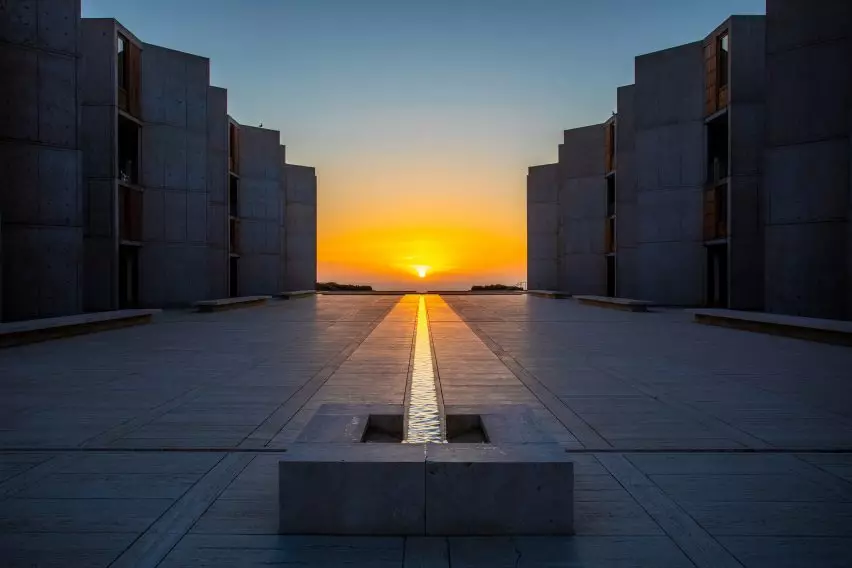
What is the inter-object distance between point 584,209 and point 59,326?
3137cm

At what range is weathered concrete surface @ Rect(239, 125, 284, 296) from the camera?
3909 centimetres

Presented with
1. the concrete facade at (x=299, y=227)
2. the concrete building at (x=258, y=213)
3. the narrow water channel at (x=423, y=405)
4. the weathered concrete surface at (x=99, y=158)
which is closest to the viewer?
the narrow water channel at (x=423, y=405)

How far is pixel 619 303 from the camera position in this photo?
2486cm

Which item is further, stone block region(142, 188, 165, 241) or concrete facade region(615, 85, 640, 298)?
concrete facade region(615, 85, 640, 298)

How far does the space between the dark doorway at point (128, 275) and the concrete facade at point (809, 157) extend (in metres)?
25.3

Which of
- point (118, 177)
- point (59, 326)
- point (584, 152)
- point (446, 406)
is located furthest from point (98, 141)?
point (584, 152)

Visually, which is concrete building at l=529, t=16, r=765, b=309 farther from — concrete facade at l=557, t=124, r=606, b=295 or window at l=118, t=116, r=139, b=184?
window at l=118, t=116, r=139, b=184

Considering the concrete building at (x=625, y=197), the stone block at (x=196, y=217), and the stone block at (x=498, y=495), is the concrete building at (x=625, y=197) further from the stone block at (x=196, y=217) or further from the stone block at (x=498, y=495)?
the stone block at (x=498, y=495)

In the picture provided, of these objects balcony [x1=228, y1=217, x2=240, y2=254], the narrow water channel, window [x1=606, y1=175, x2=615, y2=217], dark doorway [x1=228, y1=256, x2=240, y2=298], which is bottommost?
the narrow water channel

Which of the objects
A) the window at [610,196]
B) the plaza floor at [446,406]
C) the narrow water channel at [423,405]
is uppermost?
the window at [610,196]

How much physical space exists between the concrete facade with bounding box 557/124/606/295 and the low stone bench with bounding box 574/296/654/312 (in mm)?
8448

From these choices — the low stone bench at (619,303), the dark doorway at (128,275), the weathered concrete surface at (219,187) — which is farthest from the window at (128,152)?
the low stone bench at (619,303)

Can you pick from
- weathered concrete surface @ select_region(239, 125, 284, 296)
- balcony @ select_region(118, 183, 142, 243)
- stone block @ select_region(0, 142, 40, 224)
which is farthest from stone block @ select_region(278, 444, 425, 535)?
weathered concrete surface @ select_region(239, 125, 284, 296)

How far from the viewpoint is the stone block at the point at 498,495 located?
353 cm
